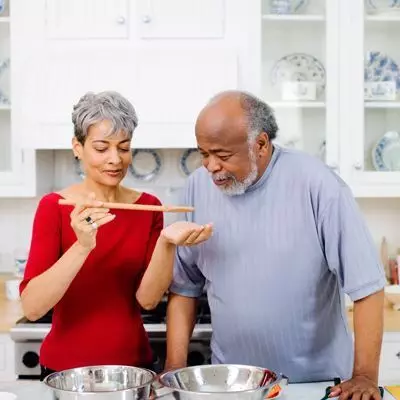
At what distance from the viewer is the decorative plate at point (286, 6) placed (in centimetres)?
320

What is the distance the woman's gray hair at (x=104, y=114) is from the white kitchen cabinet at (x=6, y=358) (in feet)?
3.45

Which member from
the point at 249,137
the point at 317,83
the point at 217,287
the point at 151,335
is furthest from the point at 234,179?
the point at 317,83

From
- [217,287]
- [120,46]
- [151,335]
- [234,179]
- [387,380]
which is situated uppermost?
[120,46]

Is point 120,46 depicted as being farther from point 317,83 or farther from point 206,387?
point 206,387

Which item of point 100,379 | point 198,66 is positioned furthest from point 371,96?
point 100,379

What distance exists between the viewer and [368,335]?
5.97 feet

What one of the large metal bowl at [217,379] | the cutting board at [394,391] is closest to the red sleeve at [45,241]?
the large metal bowl at [217,379]

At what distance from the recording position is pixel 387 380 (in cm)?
288

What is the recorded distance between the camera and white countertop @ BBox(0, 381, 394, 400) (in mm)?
1711

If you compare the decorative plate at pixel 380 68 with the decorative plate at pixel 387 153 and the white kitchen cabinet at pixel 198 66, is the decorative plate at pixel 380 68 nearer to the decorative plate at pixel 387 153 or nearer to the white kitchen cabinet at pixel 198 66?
the white kitchen cabinet at pixel 198 66

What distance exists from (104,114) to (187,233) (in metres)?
0.43

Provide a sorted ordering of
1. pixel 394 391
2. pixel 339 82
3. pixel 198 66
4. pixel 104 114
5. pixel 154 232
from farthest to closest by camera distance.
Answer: pixel 339 82 → pixel 198 66 → pixel 154 232 → pixel 104 114 → pixel 394 391

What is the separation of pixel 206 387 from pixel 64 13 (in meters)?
1.90

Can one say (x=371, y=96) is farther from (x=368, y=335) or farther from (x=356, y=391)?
(x=356, y=391)
